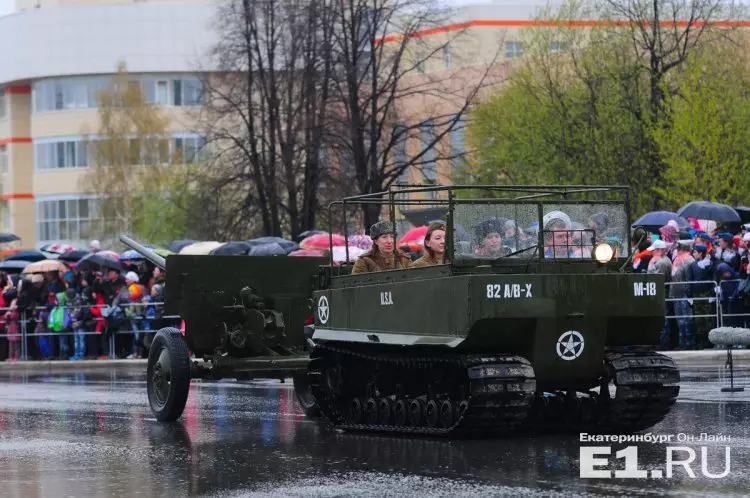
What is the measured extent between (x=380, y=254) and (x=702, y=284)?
13052 millimetres

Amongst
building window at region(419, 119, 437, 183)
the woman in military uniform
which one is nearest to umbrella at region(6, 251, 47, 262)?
building window at region(419, 119, 437, 183)

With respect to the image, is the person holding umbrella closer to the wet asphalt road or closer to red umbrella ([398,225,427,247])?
red umbrella ([398,225,427,247])

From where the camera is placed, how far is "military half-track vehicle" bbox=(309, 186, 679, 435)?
587 inches

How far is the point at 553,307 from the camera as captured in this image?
15.0m

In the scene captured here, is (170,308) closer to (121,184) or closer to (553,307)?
(553,307)

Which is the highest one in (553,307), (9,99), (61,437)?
(9,99)

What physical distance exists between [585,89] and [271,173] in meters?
10.3

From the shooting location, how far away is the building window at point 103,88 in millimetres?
97625

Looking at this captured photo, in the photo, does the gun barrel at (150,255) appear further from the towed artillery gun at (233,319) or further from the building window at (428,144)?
the building window at (428,144)

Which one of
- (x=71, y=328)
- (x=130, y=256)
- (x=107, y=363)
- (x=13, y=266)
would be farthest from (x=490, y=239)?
(x=13, y=266)

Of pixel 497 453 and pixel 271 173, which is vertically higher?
pixel 271 173

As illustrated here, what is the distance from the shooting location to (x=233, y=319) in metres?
19.5

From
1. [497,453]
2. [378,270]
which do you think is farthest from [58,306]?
[497,453]

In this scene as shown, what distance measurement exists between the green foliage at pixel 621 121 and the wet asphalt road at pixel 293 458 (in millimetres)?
28505
